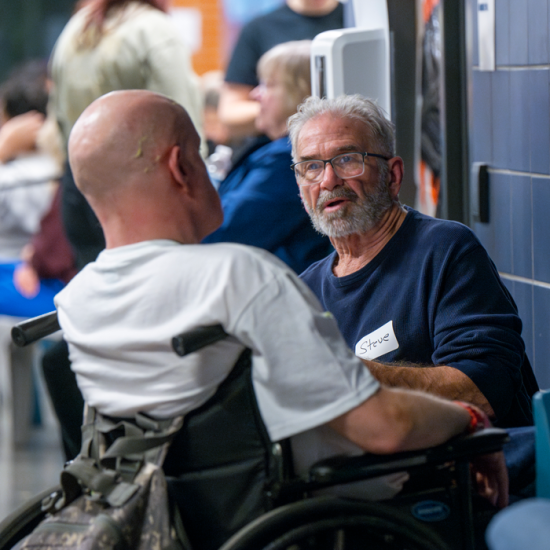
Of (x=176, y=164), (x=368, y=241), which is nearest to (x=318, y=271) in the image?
(x=368, y=241)

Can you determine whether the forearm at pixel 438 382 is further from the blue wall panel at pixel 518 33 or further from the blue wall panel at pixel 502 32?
the blue wall panel at pixel 502 32

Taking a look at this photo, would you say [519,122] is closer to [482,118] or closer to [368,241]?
[482,118]

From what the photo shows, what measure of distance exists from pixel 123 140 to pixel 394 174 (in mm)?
1006

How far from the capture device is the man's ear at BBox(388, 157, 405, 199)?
227 cm

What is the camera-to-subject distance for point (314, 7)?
4.11 m

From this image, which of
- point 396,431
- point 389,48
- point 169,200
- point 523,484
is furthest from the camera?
point 389,48

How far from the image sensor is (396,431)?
53.9 inches

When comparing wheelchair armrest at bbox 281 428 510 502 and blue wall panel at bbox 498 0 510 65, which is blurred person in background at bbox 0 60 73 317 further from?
wheelchair armrest at bbox 281 428 510 502

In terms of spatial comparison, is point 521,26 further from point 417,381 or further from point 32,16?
point 32,16

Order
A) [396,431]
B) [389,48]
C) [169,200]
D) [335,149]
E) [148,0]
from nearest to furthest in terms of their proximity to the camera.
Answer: [396,431] → [169,200] → [335,149] → [389,48] → [148,0]

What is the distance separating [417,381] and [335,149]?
689mm

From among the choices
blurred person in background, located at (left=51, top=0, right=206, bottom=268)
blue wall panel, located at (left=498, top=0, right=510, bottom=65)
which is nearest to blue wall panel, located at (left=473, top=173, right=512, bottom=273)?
blue wall panel, located at (left=498, top=0, right=510, bottom=65)

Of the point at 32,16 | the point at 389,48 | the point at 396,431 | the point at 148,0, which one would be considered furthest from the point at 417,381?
the point at 32,16

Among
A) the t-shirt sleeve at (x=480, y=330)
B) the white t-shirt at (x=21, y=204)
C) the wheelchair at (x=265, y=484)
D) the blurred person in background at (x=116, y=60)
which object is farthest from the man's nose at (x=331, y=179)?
the white t-shirt at (x=21, y=204)
